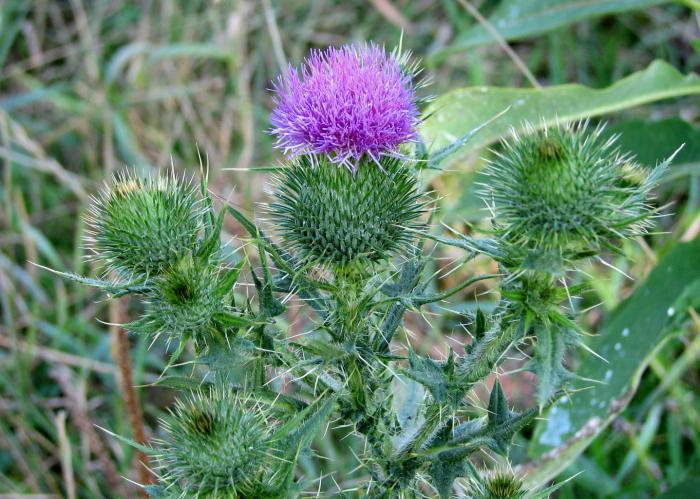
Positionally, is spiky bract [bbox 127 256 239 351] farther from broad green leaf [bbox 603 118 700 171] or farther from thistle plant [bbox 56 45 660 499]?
broad green leaf [bbox 603 118 700 171]

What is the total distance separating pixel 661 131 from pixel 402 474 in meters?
2.42

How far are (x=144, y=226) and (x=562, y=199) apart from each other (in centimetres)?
129

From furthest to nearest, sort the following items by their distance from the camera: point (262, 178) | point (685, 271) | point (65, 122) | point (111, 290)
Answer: point (65, 122) → point (262, 178) → point (685, 271) → point (111, 290)

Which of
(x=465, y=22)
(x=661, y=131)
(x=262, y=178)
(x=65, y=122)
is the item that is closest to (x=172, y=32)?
(x=65, y=122)

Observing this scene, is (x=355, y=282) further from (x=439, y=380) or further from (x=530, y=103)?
(x=530, y=103)

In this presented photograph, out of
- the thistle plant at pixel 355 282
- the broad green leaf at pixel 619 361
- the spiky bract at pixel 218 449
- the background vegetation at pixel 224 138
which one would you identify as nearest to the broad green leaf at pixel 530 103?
the background vegetation at pixel 224 138

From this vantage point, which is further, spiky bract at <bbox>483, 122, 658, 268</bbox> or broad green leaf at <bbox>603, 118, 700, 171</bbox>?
broad green leaf at <bbox>603, 118, 700, 171</bbox>

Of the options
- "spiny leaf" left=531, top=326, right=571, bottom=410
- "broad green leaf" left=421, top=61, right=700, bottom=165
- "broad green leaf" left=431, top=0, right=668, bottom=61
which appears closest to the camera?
"spiny leaf" left=531, top=326, right=571, bottom=410

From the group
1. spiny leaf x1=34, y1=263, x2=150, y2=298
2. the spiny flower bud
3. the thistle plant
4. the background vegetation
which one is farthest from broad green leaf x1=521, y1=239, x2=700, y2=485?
spiny leaf x1=34, y1=263, x2=150, y2=298

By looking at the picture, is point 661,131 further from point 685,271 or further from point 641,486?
point 641,486

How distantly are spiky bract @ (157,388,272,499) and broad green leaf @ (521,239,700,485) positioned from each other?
1.19m

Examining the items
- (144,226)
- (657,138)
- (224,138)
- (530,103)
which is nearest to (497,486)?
(144,226)

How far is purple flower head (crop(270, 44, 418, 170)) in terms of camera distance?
2461mm

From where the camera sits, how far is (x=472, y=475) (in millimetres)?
2436
